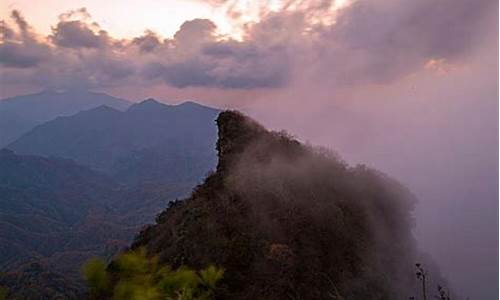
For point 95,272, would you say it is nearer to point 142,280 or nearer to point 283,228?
point 142,280

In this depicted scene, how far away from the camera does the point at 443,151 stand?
15900cm

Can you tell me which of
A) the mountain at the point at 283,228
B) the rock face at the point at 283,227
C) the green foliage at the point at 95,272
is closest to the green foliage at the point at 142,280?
the green foliage at the point at 95,272

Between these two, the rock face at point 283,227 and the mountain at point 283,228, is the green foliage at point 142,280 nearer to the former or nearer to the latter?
the mountain at point 283,228

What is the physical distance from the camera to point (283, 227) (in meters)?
23.2

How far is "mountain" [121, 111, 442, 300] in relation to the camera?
20.6 metres

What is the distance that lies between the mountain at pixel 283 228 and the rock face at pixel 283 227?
0.05 m

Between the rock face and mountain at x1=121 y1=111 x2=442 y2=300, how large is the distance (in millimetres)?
49

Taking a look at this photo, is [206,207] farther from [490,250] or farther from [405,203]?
[490,250]

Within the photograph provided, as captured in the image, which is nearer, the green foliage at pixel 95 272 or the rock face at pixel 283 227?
the green foliage at pixel 95 272

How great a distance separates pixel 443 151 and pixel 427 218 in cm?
7640

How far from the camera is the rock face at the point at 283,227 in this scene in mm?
20578

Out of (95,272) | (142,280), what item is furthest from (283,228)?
(142,280)

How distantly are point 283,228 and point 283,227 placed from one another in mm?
73

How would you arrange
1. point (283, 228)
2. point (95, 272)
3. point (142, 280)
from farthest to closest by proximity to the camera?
point (283, 228), point (95, 272), point (142, 280)
